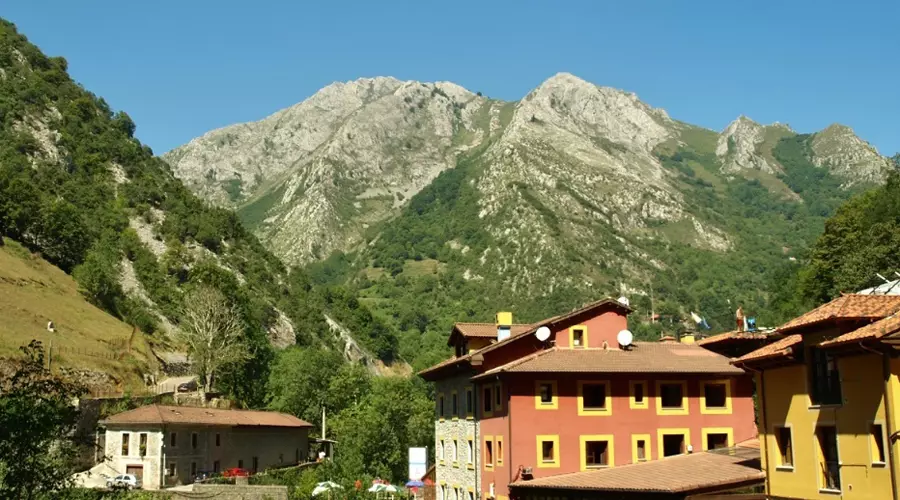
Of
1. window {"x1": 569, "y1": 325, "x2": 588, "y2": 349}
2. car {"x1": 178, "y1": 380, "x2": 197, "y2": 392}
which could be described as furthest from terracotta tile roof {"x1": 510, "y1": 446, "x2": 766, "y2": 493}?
car {"x1": 178, "y1": 380, "x2": 197, "y2": 392}

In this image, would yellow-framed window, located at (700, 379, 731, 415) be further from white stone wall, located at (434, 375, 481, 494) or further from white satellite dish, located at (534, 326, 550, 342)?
white stone wall, located at (434, 375, 481, 494)

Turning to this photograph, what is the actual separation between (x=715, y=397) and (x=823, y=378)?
79.9 ft

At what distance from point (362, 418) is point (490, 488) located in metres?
47.5

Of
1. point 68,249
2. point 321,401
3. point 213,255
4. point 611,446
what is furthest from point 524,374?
point 213,255

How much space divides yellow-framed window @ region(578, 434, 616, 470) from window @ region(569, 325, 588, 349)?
19.9 ft

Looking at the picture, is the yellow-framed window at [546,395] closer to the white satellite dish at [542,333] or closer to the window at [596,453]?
the white satellite dish at [542,333]

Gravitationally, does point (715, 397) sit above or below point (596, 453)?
above

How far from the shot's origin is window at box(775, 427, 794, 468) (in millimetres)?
34469

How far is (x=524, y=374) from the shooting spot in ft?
170

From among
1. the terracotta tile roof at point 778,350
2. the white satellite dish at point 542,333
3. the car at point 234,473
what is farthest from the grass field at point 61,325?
the terracotta tile roof at point 778,350

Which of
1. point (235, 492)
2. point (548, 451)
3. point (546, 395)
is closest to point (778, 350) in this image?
point (546, 395)

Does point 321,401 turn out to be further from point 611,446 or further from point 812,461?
point 812,461

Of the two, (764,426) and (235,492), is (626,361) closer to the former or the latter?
(764,426)

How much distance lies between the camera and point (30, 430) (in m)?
23.6
